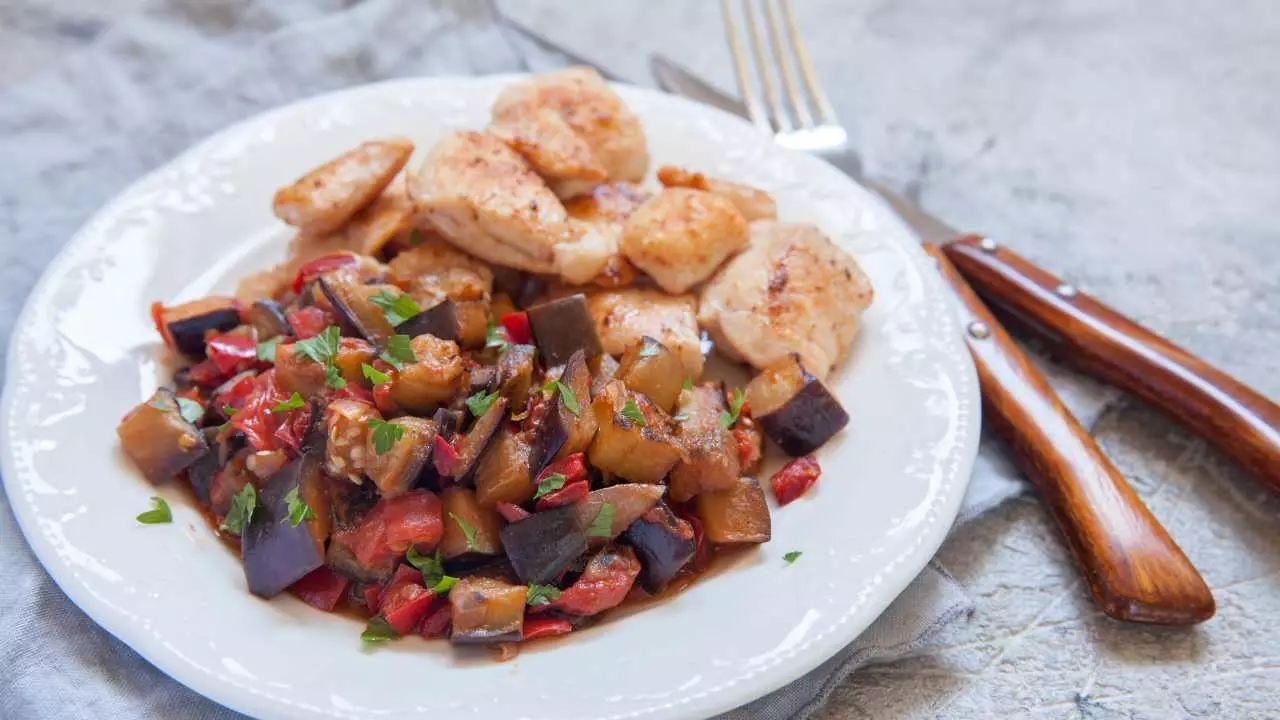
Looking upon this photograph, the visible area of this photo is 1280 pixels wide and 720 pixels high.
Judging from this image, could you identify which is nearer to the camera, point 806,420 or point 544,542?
point 544,542

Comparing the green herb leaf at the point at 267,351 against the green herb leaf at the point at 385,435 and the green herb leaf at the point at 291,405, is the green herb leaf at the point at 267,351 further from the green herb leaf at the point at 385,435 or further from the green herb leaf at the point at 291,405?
the green herb leaf at the point at 385,435

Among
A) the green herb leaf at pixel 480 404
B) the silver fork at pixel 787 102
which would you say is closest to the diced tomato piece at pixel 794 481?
the green herb leaf at pixel 480 404

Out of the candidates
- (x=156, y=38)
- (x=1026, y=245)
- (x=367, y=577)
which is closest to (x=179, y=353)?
(x=367, y=577)

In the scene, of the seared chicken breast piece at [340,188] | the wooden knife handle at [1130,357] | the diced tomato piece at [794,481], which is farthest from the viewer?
the seared chicken breast piece at [340,188]

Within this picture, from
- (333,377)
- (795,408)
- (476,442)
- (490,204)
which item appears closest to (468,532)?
(476,442)

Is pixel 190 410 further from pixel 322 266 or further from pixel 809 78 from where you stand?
pixel 809 78
